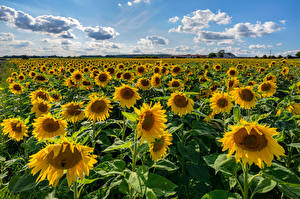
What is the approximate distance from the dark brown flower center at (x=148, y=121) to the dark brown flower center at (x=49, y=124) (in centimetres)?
160

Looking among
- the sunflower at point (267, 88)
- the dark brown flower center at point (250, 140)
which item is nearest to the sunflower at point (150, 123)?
the dark brown flower center at point (250, 140)

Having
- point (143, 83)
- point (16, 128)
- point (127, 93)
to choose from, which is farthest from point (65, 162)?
point (143, 83)

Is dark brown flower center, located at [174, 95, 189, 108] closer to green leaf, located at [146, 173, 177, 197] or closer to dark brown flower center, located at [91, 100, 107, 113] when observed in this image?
dark brown flower center, located at [91, 100, 107, 113]

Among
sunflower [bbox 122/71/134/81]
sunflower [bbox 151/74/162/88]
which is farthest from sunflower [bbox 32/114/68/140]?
sunflower [bbox 122/71/134/81]

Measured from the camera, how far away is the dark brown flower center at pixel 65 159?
5.22 ft

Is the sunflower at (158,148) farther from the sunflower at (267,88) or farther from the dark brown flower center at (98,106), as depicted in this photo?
the sunflower at (267,88)

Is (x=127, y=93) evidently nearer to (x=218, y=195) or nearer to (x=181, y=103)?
(x=181, y=103)

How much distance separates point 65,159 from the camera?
5.22ft

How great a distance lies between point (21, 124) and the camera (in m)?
3.42

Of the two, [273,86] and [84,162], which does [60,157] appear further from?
[273,86]

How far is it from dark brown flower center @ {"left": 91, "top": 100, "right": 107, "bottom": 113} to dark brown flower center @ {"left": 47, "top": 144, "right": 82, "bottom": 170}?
1.69 meters

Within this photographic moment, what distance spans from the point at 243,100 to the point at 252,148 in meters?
2.50

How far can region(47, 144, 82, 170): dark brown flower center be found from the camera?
62.7 inches

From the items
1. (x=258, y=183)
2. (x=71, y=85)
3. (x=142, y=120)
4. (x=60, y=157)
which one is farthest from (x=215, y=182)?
(x=71, y=85)
